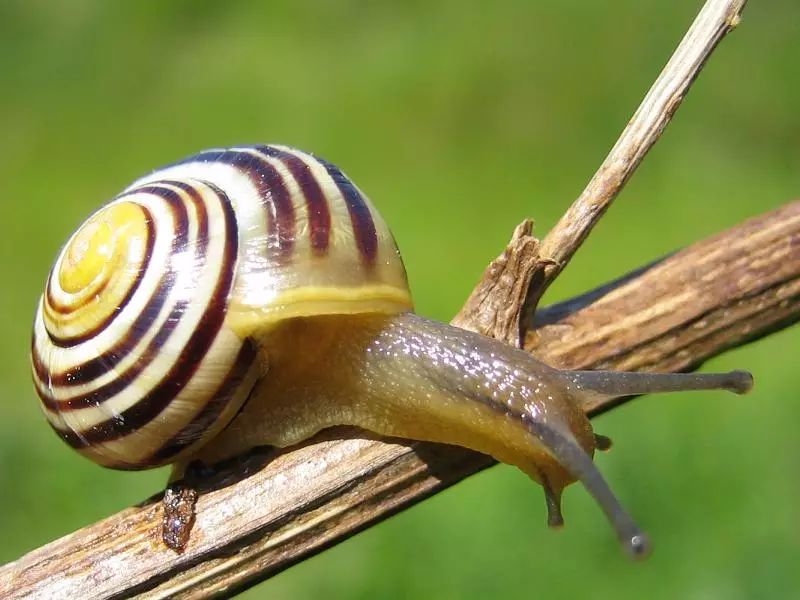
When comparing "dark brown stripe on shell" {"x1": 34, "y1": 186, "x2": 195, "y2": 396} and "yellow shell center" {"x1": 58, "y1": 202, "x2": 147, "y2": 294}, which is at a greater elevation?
"yellow shell center" {"x1": 58, "y1": 202, "x2": 147, "y2": 294}

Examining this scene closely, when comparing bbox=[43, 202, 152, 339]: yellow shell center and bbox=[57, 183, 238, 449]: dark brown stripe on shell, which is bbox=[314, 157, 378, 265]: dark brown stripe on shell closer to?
bbox=[57, 183, 238, 449]: dark brown stripe on shell

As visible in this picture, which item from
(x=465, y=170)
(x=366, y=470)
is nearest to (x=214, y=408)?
(x=366, y=470)

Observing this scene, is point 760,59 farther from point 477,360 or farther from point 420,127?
point 477,360

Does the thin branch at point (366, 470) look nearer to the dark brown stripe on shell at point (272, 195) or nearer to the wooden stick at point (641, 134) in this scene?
the wooden stick at point (641, 134)

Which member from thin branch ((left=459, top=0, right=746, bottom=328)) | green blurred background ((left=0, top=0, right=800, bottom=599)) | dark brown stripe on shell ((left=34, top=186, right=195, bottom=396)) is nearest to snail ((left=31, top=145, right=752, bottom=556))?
dark brown stripe on shell ((left=34, top=186, right=195, bottom=396))

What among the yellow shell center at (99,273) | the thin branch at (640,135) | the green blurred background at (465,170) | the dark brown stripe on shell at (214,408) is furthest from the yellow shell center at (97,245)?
the green blurred background at (465,170)

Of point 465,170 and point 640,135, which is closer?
point 640,135

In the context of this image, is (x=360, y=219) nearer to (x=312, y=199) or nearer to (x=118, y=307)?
(x=312, y=199)
